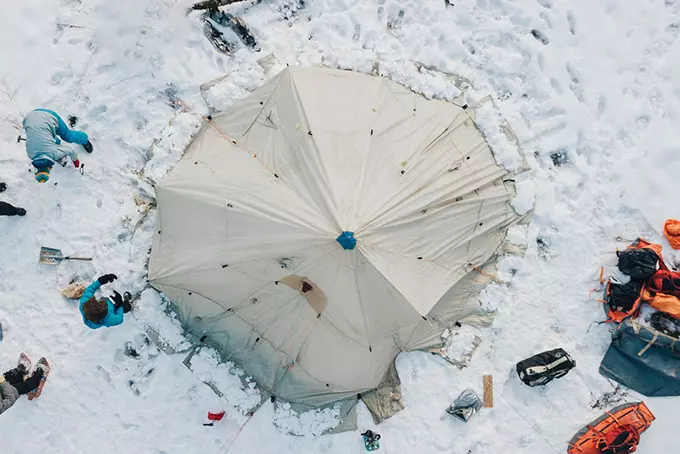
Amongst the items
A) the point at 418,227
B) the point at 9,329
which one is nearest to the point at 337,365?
the point at 418,227

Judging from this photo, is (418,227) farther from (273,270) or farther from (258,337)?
(258,337)

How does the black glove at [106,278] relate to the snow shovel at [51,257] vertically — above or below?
above

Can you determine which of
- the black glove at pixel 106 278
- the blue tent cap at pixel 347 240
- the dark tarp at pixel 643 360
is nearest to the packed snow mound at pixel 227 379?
the black glove at pixel 106 278

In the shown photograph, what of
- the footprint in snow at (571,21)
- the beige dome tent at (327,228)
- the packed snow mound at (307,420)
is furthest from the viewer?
the footprint in snow at (571,21)

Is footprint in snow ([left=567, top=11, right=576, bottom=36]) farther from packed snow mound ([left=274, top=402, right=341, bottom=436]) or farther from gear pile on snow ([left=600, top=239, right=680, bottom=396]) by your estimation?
packed snow mound ([left=274, top=402, right=341, bottom=436])

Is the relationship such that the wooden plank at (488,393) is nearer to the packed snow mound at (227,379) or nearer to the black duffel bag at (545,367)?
the black duffel bag at (545,367)

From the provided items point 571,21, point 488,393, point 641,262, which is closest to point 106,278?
point 488,393

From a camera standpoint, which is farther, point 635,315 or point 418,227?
point 635,315
